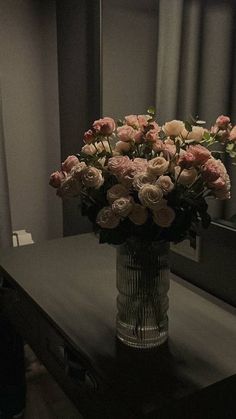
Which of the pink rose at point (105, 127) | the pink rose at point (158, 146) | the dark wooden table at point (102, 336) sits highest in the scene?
the pink rose at point (105, 127)

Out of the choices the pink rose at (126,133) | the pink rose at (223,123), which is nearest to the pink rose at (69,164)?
the pink rose at (126,133)

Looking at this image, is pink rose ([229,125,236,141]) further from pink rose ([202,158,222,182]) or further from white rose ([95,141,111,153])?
white rose ([95,141,111,153])

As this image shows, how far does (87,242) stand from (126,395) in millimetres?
911

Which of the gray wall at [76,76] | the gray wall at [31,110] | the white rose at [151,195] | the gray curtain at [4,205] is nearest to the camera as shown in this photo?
the white rose at [151,195]

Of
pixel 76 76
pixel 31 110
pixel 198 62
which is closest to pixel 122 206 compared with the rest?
pixel 198 62

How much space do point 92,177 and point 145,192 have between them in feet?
0.42

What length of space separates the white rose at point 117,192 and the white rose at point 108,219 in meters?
0.02

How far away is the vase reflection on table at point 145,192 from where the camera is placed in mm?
836

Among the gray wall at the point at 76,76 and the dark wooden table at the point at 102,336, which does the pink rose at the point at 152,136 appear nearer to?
the dark wooden table at the point at 102,336

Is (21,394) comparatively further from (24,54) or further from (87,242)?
(24,54)

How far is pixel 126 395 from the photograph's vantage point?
0.85m

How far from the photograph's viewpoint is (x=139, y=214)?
0.84 meters

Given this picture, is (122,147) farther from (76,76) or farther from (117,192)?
(76,76)

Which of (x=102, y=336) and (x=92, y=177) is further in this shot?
(x=102, y=336)
